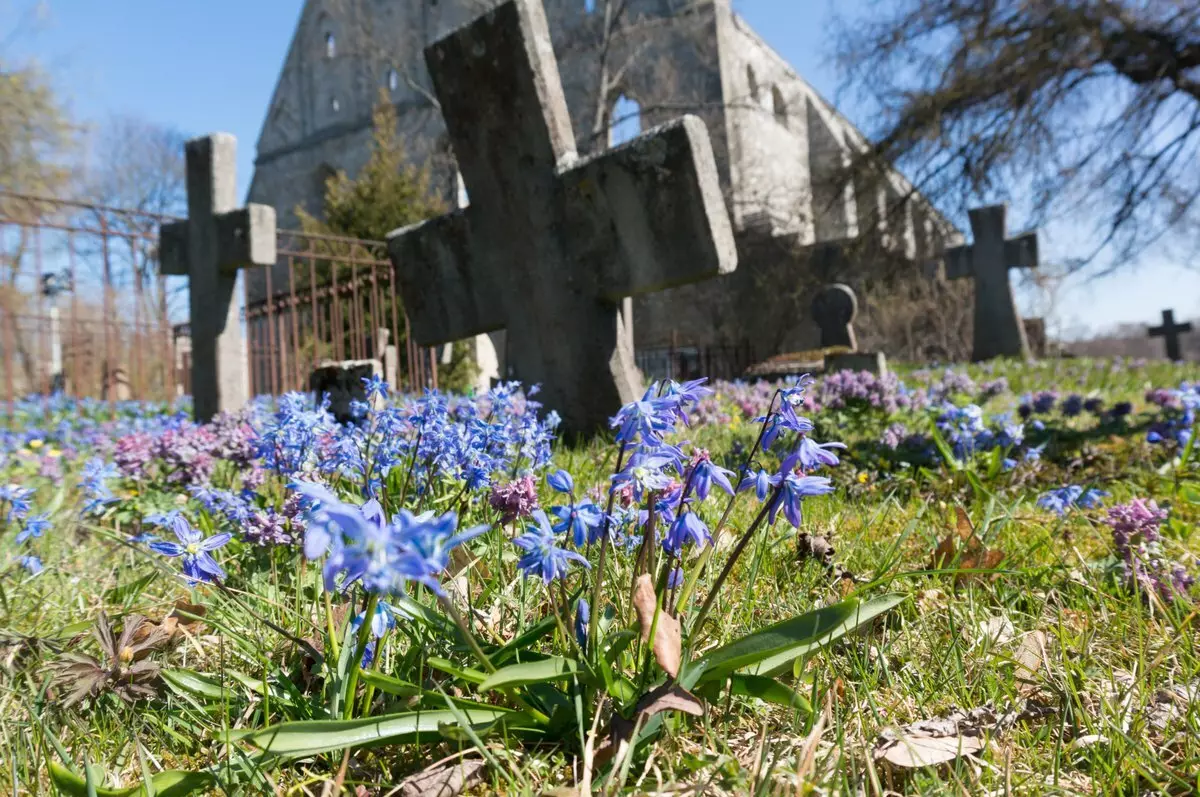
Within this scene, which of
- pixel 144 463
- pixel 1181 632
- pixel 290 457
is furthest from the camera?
pixel 144 463

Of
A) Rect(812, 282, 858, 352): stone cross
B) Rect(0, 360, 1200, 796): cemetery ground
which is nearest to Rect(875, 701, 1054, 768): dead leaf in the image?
Rect(0, 360, 1200, 796): cemetery ground

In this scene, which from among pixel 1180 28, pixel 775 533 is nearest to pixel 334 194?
pixel 1180 28

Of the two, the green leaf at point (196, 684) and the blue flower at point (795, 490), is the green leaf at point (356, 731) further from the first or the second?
the blue flower at point (795, 490)

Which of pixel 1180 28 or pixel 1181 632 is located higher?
pixel 1180 28

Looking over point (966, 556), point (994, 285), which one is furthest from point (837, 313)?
point (966, 556)

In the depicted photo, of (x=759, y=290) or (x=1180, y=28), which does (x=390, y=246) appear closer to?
(x=1180, y=28)

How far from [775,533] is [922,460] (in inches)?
49.5

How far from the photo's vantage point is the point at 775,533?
2035 millimetres

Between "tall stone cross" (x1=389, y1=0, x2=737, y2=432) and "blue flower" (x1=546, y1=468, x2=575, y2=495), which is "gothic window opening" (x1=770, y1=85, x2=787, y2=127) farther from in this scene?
"blue flower" (x1=546, y1=468, x2=575, y2=495)

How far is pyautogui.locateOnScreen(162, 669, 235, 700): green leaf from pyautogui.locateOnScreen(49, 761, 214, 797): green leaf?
218 millimetres

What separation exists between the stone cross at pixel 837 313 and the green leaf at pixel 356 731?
10921 millimetres

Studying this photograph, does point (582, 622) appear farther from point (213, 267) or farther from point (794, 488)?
point (213, 267)

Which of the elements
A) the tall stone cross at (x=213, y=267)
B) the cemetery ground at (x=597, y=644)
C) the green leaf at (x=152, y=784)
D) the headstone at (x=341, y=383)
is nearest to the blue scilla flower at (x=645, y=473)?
the cemetery ground at (x=597, y=644)

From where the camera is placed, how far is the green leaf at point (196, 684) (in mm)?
1265
